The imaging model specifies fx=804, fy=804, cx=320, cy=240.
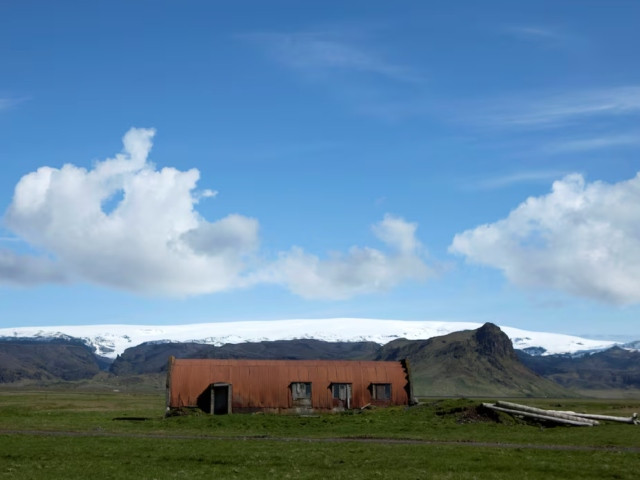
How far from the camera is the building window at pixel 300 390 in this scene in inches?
3329

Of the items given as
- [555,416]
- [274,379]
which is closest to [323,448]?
[555,416]

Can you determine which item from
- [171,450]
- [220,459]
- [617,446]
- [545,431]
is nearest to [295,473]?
[220,459]

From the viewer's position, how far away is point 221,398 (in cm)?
8238

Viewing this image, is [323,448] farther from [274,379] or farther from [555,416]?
[274,379]

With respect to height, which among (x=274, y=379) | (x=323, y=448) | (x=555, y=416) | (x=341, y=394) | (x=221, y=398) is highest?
(x=274, y=379)

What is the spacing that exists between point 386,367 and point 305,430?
106 feet

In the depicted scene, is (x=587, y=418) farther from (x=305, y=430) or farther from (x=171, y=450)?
(x=171, y=450)

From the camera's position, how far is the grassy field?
34625 millimetres

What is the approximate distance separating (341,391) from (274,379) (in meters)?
7.31

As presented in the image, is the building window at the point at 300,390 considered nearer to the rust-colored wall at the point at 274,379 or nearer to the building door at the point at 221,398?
the rust-colored wall at the point at 274,379

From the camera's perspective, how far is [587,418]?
6353cm

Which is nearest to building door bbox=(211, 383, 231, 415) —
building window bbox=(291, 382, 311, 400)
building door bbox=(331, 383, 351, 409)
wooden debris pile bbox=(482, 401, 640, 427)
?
building window bbox=(291, 382, 311, 400)

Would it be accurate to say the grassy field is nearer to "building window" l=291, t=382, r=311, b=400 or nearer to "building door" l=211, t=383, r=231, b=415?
"building door" l=211, t=383, r=231, b=415

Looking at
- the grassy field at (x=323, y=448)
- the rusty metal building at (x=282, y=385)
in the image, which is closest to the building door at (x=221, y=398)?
the rusty metal building at (x=282, y=385)
